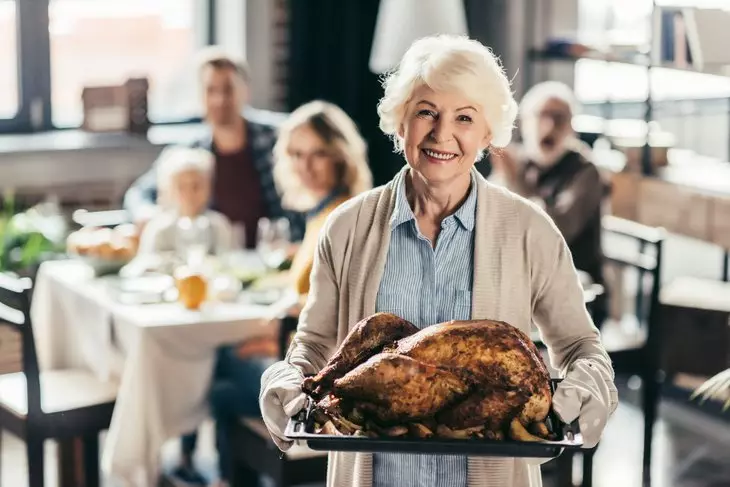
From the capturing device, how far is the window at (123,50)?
5.84 metres

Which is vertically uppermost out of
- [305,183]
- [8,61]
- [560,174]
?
[8,61]

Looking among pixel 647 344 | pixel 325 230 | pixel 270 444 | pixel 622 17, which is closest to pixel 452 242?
pixel 325 230

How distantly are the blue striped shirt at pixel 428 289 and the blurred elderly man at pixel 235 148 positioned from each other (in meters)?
3.05

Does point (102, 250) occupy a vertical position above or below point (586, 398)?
below

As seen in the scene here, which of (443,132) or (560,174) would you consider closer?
(443,132)

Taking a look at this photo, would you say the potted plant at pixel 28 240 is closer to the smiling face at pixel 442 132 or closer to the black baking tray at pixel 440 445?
the smiling face at pixel 442 132

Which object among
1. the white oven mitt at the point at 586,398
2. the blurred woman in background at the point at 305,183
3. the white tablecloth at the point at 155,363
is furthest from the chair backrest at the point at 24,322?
the white oven mitt at the point at 586,398

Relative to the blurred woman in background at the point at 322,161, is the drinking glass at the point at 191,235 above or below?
below

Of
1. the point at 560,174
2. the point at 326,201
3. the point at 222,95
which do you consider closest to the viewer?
the point at 326,201

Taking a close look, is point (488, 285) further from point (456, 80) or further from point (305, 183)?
point (305, 183)

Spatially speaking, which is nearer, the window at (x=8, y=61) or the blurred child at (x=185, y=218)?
the blurred child at (x=185, y=218)

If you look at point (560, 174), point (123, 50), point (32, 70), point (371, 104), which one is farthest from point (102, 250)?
point (371, 104)

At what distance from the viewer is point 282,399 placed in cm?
164

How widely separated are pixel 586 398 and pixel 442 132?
0.41m
